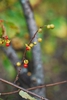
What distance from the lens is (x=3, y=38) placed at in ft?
3.57

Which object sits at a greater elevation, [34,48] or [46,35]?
[34,48]

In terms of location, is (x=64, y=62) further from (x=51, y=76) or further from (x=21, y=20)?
(x=21, y=20)

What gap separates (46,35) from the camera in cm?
300

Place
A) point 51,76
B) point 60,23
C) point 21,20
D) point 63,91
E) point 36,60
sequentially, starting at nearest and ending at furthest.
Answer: point 36,60
point 21,20
point 60,23
point 63,91
point 51,76

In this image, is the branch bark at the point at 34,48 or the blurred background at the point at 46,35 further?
the blurred background at the point at 46,35

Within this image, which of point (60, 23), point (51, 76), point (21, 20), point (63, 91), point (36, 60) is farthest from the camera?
point (51, 76)

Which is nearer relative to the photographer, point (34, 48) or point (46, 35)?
point (34, 48)

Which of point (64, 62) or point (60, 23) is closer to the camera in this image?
point (60, 23)

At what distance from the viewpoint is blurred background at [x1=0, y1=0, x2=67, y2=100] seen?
5.50ft

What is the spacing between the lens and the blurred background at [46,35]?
168 centimetres

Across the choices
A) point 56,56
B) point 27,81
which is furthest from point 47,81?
point 27,81

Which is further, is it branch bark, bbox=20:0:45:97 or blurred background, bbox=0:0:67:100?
blurred background, bbox=0:0:67:100

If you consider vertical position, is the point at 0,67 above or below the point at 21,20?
below

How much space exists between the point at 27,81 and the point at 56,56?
1.73 m
